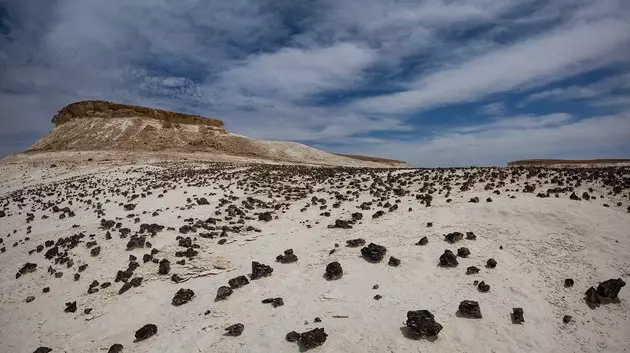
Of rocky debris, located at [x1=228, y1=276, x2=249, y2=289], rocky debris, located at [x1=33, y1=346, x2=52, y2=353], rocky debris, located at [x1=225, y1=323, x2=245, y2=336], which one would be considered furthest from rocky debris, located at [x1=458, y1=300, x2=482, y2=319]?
rocky debris, located at [x1=33, y1=346, x2=52, y2=353]

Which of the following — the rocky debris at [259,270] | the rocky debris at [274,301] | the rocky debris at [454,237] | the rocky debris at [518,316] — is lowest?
the rocky debris at [274,301]

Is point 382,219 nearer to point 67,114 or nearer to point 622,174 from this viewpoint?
point 622,174

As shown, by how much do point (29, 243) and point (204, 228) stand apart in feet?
26.9

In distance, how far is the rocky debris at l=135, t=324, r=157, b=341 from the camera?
9.07 metres

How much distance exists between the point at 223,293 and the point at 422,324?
5.21 m

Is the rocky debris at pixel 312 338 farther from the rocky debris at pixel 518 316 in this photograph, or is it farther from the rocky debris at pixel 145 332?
the rocky debris at pixel 518 316

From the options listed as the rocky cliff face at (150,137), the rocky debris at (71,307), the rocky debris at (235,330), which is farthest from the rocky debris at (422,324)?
the rocky cliff face at (150,137)

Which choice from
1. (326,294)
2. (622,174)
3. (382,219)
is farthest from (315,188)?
(622,174)

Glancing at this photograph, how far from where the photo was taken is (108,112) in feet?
244

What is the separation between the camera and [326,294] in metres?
9.91

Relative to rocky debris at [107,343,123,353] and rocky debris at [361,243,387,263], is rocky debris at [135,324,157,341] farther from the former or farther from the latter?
rocky debris at [361,243,387,263]

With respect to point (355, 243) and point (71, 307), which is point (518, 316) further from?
point (71, 307)

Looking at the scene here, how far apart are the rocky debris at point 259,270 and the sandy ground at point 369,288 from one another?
22 centimetres

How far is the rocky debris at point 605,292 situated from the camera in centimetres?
875
